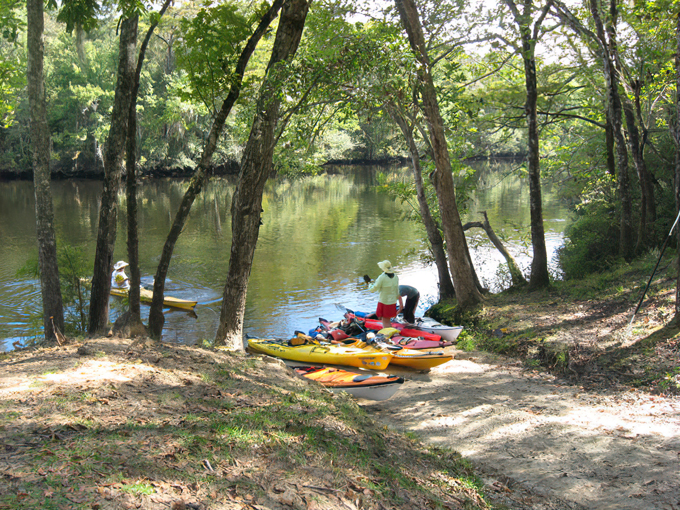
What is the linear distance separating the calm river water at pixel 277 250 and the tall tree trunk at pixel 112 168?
3.56 metres

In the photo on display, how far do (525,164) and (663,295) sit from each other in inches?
243

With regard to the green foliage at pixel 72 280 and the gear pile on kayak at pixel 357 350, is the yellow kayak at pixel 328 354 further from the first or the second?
the green foliage at pixel 72 280

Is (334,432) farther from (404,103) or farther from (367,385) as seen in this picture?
(404,103)

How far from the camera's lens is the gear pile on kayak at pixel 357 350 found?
799 cm

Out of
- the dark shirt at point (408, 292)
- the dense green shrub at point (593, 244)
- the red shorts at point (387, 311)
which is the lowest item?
the red shorts at point (387, 311)

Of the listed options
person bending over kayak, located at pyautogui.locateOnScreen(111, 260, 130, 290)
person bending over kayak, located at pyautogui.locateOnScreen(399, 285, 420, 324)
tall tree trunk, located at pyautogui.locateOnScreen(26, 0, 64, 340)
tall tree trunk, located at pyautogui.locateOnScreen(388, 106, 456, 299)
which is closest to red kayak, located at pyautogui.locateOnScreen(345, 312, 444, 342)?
person bending over kayak, located at pyautogui.locateOnScreen(399, 285, 420, 324)

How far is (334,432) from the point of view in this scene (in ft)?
14.9

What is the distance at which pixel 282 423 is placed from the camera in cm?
441

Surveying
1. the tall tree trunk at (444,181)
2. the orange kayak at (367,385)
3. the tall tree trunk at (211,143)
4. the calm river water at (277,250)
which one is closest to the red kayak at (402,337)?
the tall tree trunk at (444,181)

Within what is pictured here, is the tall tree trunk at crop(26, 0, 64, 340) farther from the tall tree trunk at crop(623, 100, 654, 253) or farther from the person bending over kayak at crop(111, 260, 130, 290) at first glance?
the tall tree trunk at crop(623, 100, 654, 253)

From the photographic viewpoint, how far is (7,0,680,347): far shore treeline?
7.29 meters

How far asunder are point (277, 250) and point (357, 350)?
1217cm

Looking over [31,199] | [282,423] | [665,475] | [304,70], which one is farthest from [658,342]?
[31,199]

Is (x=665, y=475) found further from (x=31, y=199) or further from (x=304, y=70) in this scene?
(x=31, y=199)
